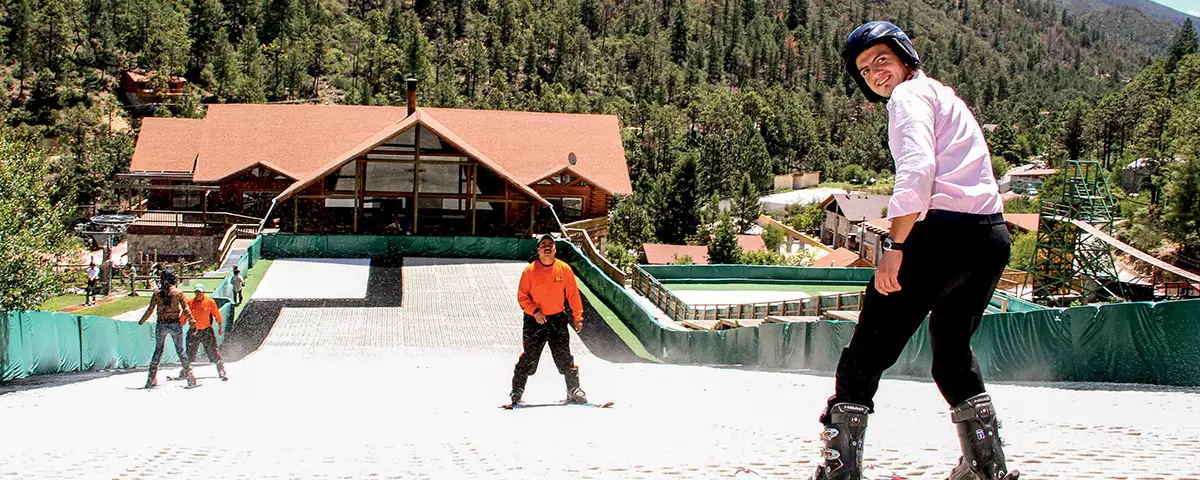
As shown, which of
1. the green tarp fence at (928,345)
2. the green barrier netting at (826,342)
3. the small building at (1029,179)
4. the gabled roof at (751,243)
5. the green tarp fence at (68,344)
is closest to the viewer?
the green tarp fence at (928,345)

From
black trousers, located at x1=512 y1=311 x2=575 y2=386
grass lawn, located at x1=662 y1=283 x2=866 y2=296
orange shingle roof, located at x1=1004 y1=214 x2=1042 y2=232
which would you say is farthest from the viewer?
orange shingle roof, located at x1=1004 y1=214 x2=1042 y2=232

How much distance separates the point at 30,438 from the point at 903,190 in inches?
238

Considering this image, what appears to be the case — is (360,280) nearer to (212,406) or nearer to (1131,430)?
(212,406)

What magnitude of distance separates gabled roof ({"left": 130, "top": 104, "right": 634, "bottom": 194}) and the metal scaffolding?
17.3m

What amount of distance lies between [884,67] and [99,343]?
12329mm

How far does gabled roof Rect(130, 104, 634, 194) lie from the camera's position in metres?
41.6

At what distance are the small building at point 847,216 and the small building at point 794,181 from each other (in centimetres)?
4984

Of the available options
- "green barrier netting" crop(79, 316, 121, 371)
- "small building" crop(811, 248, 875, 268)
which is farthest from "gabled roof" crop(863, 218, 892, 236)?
"green barrier netting" crop(79, 316, 121, 371)

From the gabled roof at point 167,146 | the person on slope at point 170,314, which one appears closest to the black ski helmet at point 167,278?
the person on slope at point 170,314

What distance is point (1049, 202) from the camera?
4341cm

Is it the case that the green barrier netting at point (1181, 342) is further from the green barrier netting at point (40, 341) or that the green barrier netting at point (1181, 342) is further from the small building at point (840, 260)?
the small building at point (840, 260)

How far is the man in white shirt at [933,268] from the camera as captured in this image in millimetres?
3910

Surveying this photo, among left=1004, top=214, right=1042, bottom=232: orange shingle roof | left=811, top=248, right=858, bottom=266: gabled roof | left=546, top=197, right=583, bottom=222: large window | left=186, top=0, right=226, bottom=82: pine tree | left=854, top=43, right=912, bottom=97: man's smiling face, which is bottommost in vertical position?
left=811, top=248, right=858, bottom=266: gabled roof

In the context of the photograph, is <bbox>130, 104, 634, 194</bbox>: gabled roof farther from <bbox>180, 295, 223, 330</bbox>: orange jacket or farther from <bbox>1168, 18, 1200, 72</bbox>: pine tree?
<bbox>1168, 18, 1200, 72</bbox>: pine tree
